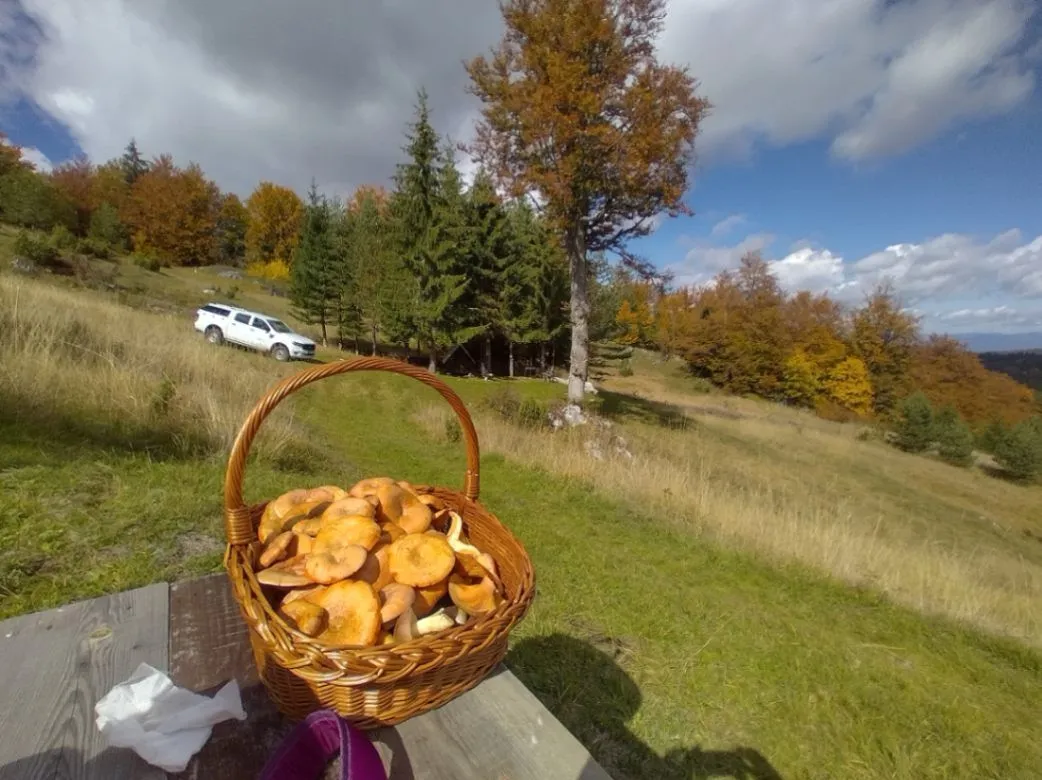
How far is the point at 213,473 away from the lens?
427 centimetres

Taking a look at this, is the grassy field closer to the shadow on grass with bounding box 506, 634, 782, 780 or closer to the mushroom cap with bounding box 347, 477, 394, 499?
the shadow on grass with bounding box 506, 634, 782, 780

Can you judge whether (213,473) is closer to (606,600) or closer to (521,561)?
(606,600)

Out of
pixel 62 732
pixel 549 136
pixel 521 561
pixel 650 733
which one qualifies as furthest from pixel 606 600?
pixel 549 136

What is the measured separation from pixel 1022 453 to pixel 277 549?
3575cm

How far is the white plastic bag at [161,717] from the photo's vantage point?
3.19 ft

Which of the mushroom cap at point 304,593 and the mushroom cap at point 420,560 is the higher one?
the mushroom cap at point 420,560

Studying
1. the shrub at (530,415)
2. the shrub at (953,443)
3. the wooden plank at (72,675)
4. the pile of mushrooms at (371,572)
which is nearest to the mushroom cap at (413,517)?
the pile of mushrooms at (371,572)

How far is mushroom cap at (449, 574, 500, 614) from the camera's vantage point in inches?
48.4

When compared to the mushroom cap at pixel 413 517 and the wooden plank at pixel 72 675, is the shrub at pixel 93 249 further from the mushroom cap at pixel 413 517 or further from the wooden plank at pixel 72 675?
the mushroom cap at pixel 413 517

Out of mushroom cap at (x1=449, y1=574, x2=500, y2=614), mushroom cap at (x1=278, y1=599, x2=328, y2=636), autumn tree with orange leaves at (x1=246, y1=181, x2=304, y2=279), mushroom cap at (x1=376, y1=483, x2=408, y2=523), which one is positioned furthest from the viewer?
autumn tree with orange leaves at (x1=246, y1=181, x2=304, y2=279)

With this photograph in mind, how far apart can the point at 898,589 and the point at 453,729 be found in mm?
5793

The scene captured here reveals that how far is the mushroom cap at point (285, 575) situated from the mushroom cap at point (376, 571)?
0.12m

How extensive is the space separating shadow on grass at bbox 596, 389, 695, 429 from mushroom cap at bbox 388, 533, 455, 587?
16.5 m

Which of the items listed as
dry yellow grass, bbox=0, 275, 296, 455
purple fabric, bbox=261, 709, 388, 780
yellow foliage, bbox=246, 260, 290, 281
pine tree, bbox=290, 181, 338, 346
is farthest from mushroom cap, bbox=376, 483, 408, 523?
yellow foliage, bbox=246, 260, 290, 281
